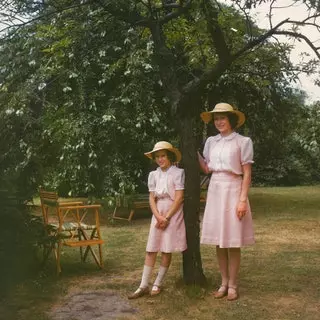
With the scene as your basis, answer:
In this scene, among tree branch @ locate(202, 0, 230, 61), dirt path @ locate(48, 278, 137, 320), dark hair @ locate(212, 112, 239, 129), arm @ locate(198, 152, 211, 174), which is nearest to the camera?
dirt path @ locate(48, 278, 137, 320)

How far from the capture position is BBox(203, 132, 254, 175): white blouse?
514cm

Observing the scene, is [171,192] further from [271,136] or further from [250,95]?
[271,136]

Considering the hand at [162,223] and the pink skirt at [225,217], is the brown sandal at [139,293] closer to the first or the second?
the hand at [162,223]

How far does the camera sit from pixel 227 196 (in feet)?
17.0

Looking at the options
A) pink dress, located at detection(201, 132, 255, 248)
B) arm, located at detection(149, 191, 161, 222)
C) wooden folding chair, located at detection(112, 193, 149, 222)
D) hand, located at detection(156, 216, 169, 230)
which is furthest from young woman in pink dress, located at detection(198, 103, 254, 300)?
wooden folding chair, located at detection(112, 193, 149, 222)

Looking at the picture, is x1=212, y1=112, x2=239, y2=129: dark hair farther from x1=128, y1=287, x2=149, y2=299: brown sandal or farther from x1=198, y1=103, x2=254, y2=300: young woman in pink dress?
x1=128, y1=287, x2=149, y2=299: brown sandal

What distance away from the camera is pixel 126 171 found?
11.6 m

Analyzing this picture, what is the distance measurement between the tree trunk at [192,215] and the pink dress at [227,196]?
16.0 inches

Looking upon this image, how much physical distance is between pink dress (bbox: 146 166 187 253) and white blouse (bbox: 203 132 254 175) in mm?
470

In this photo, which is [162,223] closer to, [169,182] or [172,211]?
[172,211]

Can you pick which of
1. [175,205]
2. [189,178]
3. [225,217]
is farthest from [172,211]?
[225,217]

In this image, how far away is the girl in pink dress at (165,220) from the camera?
5477 millimetres

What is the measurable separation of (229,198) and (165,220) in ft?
2.43

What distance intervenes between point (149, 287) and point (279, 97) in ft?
32.6
